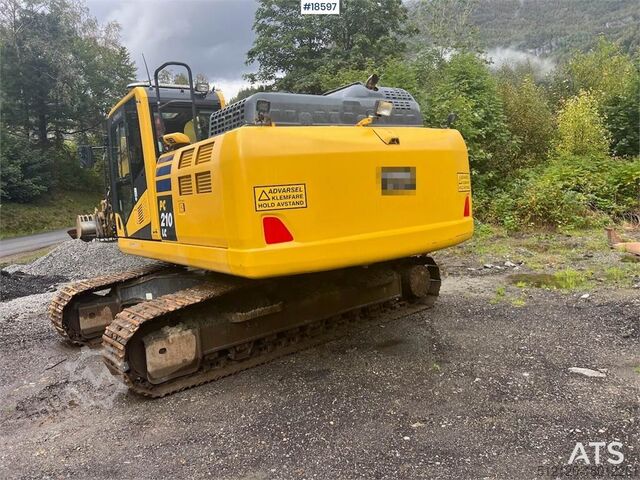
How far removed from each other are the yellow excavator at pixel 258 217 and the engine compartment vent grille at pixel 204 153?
0.02 metres

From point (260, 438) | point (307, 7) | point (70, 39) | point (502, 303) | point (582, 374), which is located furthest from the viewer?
point (70, 39)

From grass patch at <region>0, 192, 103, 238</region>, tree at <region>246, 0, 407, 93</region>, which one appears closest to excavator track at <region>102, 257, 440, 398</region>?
tree at <region>246, 0, 407, 93</region>

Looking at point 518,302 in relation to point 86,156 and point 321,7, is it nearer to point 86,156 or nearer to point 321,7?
point 86,156

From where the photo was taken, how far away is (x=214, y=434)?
342cm

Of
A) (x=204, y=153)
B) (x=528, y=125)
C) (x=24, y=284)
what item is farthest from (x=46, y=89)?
(x=204, y=153)

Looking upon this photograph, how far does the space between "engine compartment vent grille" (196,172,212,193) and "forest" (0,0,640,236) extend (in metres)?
3.21

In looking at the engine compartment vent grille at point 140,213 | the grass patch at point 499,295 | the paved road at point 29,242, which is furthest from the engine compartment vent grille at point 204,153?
the paved road at point 29,242

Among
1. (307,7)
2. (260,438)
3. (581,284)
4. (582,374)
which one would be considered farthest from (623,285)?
(307,7)

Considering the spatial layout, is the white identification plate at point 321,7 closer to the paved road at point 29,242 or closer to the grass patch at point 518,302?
the grass patch at point 518,302

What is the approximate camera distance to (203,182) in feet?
12.3

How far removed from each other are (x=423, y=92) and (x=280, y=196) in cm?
1029

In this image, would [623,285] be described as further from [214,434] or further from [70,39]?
[70,39]

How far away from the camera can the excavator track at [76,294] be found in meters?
5.52

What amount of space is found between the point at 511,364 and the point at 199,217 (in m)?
2.62
